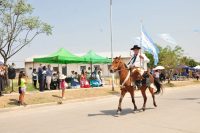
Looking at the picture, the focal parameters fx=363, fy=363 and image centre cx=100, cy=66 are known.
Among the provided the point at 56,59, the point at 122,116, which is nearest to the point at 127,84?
the point at 122,116

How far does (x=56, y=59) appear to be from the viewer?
86.9 feet

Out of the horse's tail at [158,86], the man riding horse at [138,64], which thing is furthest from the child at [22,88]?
the horse's tail at [158,86]

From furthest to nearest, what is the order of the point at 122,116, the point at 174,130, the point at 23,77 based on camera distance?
the point at 23,77
the point at 122,116
the point at 174,130

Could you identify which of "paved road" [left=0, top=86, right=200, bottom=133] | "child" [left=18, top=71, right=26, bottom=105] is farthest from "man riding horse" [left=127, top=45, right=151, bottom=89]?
"child" [left=18, top=71, right=26, bottom=105]

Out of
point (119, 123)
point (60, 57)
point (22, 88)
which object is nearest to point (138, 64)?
point (119, 123)

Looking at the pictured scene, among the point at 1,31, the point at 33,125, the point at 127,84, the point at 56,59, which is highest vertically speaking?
the point at 1,31

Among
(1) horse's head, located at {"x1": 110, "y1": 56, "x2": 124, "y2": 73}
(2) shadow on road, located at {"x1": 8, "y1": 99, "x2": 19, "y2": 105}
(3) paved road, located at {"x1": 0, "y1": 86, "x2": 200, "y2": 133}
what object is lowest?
(3) paved road, located at {"x1": 0, "y1": 86, "x2": 200, "y2": 133}

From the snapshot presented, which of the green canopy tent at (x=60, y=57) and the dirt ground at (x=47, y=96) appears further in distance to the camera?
the green canopy tent at (x=60, y=57)

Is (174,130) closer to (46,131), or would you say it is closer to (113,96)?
(46,131)

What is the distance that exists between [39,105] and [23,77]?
1.63 meters

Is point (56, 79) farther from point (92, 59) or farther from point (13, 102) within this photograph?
point (13, 102)

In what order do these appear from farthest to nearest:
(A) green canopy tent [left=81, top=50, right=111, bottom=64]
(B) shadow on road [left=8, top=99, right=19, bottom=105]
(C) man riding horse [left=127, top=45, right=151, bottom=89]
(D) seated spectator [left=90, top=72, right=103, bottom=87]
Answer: (A) green canopy tent [left=81, top=50, right=111, bottom=64], (D) seated spectator [left=90, top=72, right=103, bottom=87], (B) shadow on road [left=8, top=99, right=19, bottom=105], (C) man riding horse [left=127, top=45, right=151, bottom=89]

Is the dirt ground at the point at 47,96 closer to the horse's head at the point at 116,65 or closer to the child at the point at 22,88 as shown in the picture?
the child at the point at 22,88

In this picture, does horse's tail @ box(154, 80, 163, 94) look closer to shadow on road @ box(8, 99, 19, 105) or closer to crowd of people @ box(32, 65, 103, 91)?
shadow on road @ box(8, 99, 19, 105)
